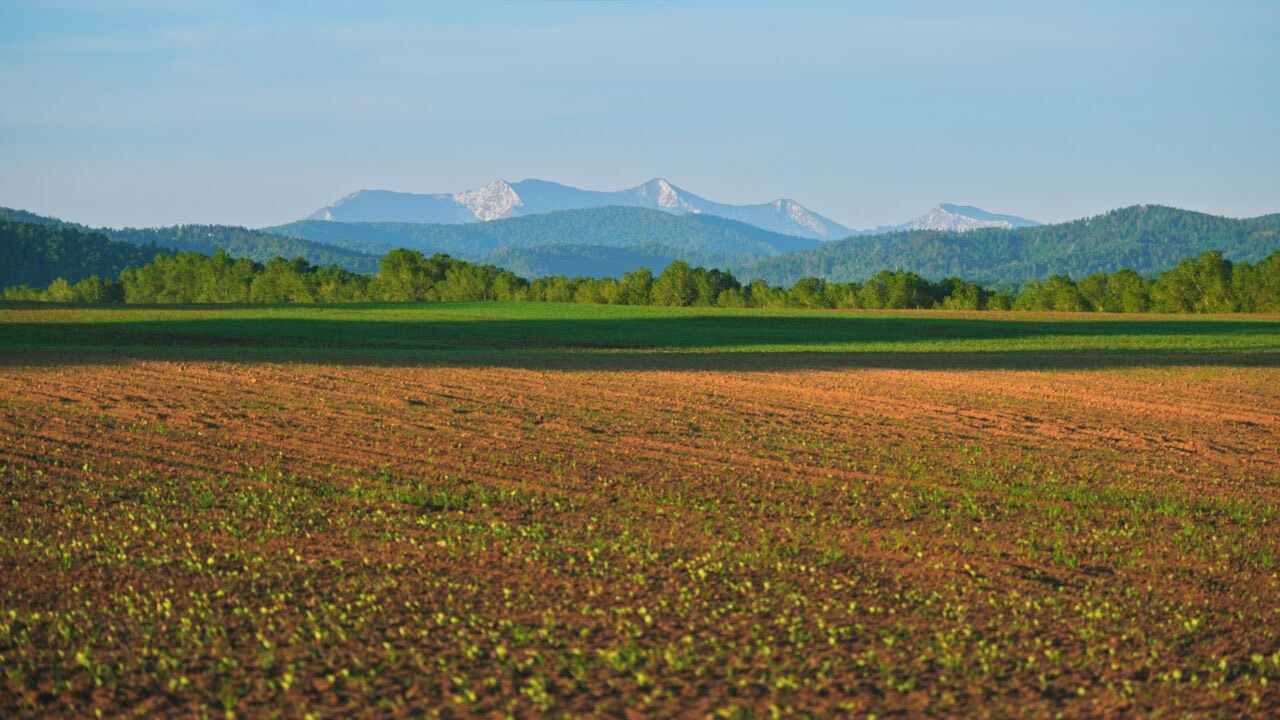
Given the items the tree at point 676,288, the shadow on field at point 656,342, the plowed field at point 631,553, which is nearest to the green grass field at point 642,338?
the shadow on field at point 656,342

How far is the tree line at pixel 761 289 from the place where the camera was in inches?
5684

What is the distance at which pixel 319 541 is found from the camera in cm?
1444

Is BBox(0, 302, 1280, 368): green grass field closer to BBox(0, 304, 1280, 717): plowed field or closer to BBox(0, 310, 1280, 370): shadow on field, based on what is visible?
BBox(0, 310, 1280, 370): shadow on field

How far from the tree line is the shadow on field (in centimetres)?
6323

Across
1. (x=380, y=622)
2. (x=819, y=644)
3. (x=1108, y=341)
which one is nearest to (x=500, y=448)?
(x=380, y=622)

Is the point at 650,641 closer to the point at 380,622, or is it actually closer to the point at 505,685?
the point at 505,685

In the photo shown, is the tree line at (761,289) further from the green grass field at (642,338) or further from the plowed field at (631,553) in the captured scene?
the plowed field at (631,553)

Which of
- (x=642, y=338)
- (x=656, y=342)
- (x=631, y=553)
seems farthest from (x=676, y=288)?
(x=631, y=553)

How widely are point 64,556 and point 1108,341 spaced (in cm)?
6053

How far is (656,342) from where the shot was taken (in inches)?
2484

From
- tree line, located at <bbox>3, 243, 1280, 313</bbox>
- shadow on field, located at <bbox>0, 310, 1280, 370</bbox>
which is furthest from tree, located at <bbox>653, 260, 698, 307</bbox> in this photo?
shadow on field, located at <bbox>0, 310, 1280, 370</bbox>

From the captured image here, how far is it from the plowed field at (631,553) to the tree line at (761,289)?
12604 cm

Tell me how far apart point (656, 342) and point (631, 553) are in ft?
162

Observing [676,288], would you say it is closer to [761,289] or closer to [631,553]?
[761,289]
